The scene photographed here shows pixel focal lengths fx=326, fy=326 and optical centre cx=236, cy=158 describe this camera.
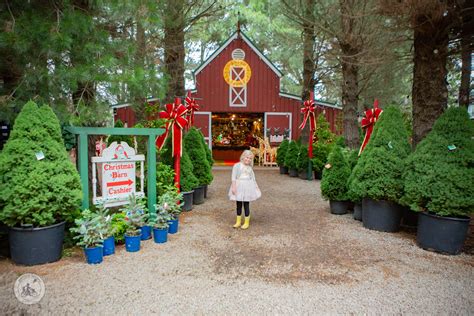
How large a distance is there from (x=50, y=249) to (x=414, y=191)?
4.84m

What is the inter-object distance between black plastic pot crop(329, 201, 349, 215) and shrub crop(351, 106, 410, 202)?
80 centimetres

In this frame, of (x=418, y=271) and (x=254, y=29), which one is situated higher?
(x=254, y=29)

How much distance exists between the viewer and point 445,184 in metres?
4.36

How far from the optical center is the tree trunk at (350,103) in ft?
34.4

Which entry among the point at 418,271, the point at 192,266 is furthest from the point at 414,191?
the point at 192,266

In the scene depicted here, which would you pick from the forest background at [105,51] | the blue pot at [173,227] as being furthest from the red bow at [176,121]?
the blue pot at [173,227]

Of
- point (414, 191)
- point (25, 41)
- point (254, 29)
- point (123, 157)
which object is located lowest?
point (414, 191)

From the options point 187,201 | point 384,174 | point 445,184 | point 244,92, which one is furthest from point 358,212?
point 244,92

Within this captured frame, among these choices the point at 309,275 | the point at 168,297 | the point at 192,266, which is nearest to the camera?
the point at 168,297

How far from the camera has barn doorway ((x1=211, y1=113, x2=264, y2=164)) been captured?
729 inches

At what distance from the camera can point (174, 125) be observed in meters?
6.27

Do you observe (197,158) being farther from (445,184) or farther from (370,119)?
(445,184)

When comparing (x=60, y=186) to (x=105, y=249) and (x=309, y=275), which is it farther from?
(x=309, y=275)

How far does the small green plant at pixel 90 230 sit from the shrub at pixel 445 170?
425 cm
